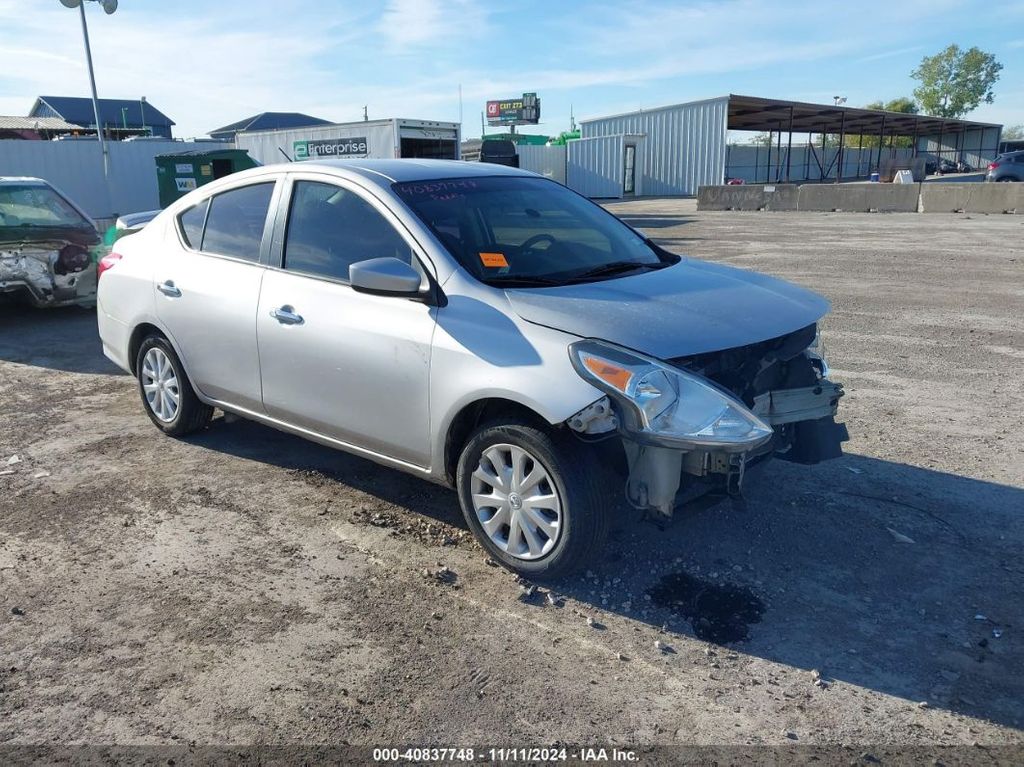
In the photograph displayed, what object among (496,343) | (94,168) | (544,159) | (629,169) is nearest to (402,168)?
(496,343)

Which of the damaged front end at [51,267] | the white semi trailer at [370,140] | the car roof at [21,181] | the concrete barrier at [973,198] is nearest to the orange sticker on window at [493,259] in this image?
the damaged front end at [51,267]

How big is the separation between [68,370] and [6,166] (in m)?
18.3

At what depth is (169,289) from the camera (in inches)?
203

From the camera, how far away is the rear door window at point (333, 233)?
4.12 metres

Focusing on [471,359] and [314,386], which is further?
[314,386]

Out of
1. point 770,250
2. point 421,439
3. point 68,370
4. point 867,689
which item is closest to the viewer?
point 867,689

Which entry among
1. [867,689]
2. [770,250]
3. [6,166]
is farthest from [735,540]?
[6,166]

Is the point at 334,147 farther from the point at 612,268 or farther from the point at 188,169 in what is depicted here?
the point at 612,268

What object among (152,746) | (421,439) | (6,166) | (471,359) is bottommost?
(152,746)

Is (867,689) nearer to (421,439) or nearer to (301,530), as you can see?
(421,439)

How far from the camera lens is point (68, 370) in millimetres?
7641

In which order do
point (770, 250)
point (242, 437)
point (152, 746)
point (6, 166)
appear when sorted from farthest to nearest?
point (6, 166), point (770, 250), point (242, 437), point (152, 746)

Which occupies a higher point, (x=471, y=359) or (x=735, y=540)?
(x=471, y=359)

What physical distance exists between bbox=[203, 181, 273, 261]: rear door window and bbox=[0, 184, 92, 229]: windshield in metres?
5.38
